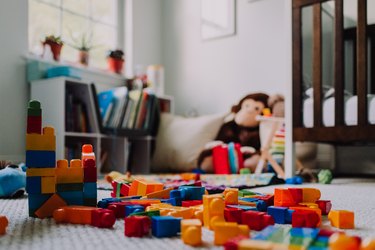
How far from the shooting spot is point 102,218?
72cm

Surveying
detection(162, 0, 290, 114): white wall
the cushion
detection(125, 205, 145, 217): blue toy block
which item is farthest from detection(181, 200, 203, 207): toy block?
detection(162, 0, 290, 114): white wall

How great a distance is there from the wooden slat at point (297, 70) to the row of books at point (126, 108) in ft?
3.33

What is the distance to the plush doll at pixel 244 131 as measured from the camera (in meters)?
2.36

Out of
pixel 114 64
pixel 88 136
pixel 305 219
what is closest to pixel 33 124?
pixel 305 219

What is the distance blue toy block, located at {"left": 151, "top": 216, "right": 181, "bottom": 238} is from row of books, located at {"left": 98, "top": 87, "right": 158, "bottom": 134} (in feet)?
5.80

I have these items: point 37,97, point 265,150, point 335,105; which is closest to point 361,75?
point 335,105

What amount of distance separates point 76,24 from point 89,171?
2102 mm

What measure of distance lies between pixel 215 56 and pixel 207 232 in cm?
232

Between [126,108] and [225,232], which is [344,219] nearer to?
[225,232]

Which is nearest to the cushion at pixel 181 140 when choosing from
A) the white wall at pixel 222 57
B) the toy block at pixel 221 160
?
the toy block at pixel 221 160

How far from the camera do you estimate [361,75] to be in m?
1.70

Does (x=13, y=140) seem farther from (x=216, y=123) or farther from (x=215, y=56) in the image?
(x=215, y=56)

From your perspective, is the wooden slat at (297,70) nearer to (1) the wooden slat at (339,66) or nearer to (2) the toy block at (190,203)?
(1) the wooden slat at (339,66)

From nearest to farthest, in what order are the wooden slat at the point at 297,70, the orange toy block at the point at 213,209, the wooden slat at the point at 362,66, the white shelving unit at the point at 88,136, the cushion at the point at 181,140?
the orange toy block at the point at 213,209, the wooden slat at the point at 362,66, the wooden slat at the point at 297,70, the white shelving unit at the point at 88,136, the cushion at the point at 181,140
